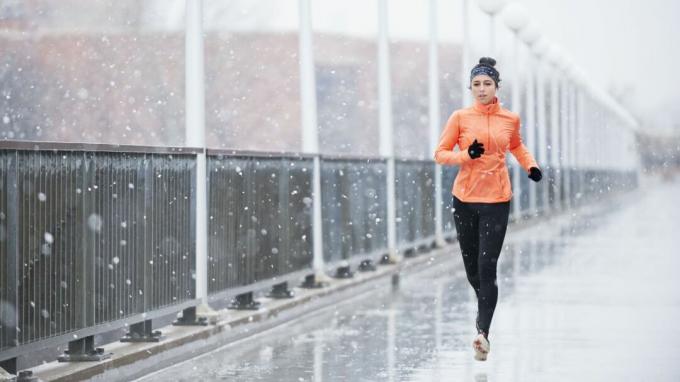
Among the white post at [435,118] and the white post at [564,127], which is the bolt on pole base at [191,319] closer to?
the white post at [435,118]

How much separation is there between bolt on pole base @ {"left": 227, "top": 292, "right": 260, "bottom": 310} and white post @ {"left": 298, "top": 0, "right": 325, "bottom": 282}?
2.32 meters

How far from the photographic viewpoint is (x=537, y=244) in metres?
28.5

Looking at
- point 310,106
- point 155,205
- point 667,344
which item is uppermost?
point 310,106

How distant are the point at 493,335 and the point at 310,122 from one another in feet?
19.1

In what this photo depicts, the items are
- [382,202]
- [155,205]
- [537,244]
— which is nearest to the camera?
[155,205]

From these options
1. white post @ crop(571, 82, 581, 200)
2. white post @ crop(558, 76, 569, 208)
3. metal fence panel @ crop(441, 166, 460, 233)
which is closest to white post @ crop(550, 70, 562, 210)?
white post @ crop(558, 76, 569, 208)

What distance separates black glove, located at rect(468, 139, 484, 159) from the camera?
9891 mm

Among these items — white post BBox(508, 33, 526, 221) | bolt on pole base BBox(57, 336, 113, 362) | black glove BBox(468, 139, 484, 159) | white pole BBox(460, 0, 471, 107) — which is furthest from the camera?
white post BBox(508, 33, 526, 221)

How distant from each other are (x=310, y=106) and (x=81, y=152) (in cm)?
800

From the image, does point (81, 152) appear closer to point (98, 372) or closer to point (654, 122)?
point (98, 372)

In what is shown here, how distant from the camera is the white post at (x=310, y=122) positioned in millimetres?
16625

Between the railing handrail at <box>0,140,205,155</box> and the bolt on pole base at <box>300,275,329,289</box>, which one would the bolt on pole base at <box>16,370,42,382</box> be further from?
the bolt on pole base at <box>300,275,329,289</box>

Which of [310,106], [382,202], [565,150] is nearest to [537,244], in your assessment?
[382,202]

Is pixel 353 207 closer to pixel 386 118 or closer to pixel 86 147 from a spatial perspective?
pixel 386 118
